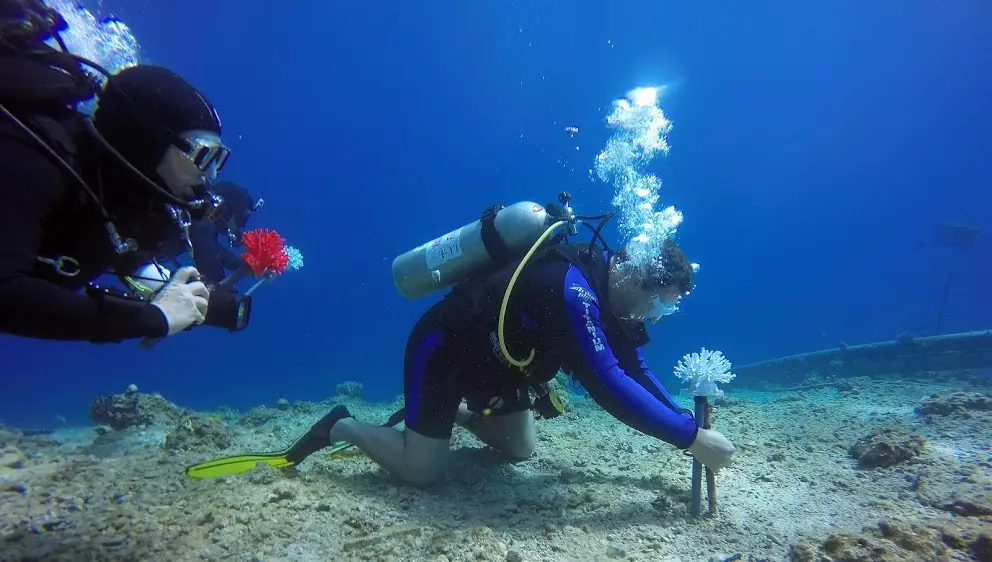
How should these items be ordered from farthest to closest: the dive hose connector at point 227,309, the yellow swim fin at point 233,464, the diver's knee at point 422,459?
the diver's knee at point 422,459
the yellow swim fin at point 233,464
the dive hose connector at point 227,309

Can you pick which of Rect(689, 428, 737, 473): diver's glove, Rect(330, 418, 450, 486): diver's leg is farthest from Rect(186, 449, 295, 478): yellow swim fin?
Rect(689, 428, 737, 473): diver's glove

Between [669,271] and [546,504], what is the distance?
7.09 feet

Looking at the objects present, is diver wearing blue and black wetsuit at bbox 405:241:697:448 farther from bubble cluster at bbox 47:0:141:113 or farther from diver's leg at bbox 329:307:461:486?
bubble cluster at bbox 47:0:141:113

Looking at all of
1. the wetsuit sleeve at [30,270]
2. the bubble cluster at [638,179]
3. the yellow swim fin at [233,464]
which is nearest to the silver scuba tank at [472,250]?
the bubble cluster at [638,179]

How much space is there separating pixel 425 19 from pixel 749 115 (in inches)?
3401

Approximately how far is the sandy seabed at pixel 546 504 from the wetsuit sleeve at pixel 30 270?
1.43 m

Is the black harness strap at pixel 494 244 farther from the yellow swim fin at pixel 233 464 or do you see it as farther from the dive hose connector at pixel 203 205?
the yellow swim fin at pixel 233 464

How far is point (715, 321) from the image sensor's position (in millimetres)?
84812

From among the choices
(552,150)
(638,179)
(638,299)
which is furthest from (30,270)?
(552,150)

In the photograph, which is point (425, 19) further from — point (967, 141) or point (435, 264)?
point (967, 141)

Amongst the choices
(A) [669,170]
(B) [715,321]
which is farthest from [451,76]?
(B) [715,321]

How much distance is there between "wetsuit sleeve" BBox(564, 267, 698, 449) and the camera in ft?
10.4

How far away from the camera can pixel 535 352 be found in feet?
11.9

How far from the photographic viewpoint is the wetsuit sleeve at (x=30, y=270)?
142 centimetres
